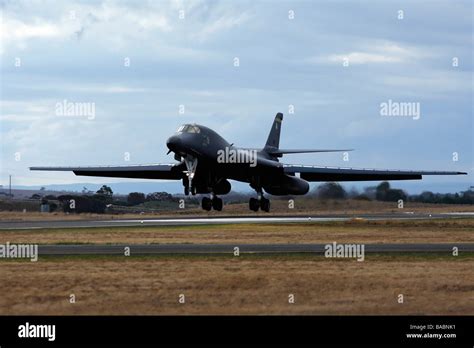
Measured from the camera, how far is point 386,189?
252 feet

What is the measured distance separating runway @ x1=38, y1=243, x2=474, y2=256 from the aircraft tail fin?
41.3m

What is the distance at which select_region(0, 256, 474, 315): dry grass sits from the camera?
→ 20891 mm

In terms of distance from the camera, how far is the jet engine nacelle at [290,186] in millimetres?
65625

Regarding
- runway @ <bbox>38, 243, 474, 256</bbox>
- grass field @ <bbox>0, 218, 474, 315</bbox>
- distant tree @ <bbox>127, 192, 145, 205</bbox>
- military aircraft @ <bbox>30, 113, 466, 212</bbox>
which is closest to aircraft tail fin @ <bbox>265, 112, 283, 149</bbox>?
military aircraft @ <bbox>30, 113, 466, 212</bbox>

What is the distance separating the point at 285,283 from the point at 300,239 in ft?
51.4

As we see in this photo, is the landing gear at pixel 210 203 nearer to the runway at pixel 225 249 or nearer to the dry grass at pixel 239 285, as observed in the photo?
the runway at pixel 225 249

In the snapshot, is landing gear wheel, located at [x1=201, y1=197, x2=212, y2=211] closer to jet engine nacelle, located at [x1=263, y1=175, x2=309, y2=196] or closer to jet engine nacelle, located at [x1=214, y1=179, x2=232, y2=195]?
jet engine nacelle, located at [x1=214, y1=179, x2=232, y2=195]

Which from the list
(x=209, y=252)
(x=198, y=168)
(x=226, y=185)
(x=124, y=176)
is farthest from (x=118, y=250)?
(x=124, y=176)

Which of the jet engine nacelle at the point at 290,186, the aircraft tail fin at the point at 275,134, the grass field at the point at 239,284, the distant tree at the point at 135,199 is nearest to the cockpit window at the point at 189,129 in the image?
the jet engine nacelle at the point at 290,186

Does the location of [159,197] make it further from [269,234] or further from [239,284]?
[239,284]

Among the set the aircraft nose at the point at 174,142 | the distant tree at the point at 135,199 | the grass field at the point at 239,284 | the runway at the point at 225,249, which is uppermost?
the aircraft nose at the point at 174,142
